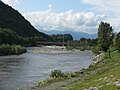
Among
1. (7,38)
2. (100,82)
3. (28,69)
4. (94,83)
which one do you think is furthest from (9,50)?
(100,82)

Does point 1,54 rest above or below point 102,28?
below

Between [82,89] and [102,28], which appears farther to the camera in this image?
[102,28]

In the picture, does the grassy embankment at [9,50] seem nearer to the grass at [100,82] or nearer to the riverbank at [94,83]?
the riverbank at [94,83]

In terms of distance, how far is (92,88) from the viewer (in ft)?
90.8

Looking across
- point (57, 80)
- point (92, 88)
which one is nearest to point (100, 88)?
point (92, 88)

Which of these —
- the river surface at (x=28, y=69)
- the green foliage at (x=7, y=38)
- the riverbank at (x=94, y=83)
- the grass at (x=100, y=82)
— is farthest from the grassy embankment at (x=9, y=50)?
the grass at (x=100, y=82)

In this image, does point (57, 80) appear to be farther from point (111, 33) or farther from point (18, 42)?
point (18, 42)

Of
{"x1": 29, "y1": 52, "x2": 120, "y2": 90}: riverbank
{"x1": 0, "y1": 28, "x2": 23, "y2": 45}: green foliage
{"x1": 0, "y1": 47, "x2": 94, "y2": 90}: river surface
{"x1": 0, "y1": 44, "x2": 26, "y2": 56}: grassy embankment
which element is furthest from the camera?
{"x1": 0, "y1": 28, "x2": 23, "y2": 45}: green foliage

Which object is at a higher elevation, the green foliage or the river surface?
the green foliage

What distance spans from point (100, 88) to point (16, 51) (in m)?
117

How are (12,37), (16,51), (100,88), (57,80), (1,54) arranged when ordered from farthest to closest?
(12,37) < (16,51) < (1,54) < (57,80) < (100,88)

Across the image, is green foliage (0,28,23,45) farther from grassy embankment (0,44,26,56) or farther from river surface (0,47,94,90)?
river surface (0,47,94,90)

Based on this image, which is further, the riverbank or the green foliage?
the green foliage

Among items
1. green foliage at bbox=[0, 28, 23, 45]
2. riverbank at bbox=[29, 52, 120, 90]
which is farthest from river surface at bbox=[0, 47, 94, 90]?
green foliage at bbox=[0, 28, 23, 45]
